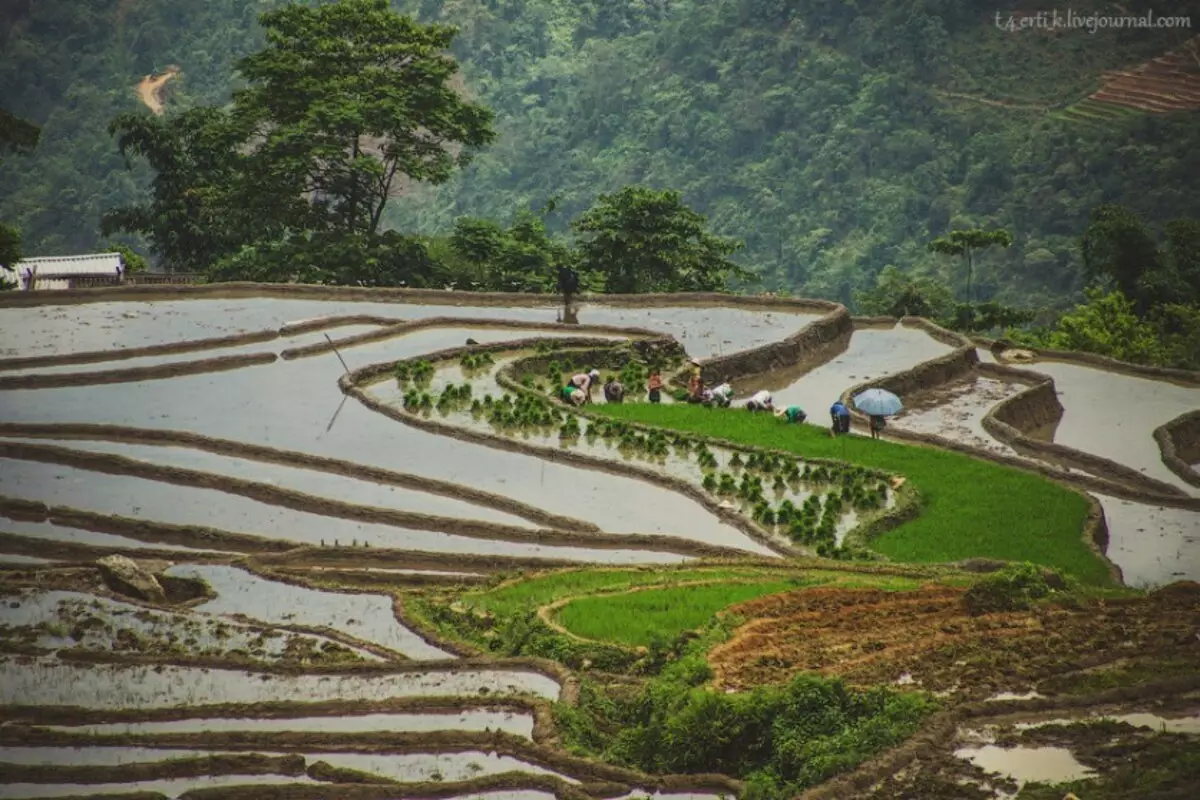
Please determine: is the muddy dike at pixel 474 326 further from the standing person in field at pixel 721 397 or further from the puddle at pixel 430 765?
the puddle at pixel 430 765

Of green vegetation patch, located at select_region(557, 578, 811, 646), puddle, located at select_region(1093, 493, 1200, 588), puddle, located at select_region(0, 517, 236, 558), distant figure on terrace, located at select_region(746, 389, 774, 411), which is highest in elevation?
distant figure on terrace, located at select_region(746, 389, 774, 411)

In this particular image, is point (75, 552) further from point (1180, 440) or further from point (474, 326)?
point (1180, 440)

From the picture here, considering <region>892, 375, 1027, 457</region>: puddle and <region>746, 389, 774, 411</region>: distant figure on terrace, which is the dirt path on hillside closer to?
<region>892, 375, 1027, 457</region>: puddle

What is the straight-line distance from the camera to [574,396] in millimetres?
33938

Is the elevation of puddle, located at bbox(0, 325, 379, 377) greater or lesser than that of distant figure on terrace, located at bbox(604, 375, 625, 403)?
greater

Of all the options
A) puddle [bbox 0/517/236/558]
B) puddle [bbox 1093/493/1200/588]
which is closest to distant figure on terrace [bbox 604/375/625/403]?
puddle [bbox 1093/493/1200/588]

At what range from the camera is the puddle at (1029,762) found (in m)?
15.4

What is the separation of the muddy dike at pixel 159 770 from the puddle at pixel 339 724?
956 millimetres

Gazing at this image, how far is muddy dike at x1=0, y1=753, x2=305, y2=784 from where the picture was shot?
1659cm

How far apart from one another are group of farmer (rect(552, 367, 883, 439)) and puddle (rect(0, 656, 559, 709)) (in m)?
14.5

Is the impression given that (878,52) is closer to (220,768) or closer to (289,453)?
(289,453)

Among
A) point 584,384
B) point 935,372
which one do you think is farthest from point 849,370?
point 584,384

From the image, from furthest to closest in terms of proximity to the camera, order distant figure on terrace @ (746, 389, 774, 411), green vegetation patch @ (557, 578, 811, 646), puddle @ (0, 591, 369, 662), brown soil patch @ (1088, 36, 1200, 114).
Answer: brown soil patch @ (1088, 36, 1200, 114) → distant figure on terrace @ (746, 389, 774, 411) → green vegetation patch @ (557, 578, 811, 646) → puddle @ (0, 591, 369, 662)

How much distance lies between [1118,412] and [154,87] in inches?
2452
